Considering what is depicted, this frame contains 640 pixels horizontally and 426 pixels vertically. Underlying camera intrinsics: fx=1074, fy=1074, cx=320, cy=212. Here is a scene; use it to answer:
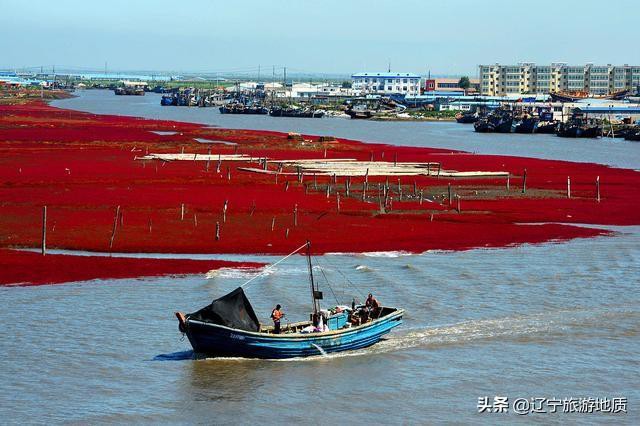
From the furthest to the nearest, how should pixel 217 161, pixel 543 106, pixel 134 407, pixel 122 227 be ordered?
1. pixel 543 106
2. pixel 217 161
3. pixel 122 227
4. pixel 134 407

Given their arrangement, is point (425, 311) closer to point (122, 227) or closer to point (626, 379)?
point (626, 379)

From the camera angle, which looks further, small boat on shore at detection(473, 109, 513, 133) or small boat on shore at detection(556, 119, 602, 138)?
small boat on shore at detection(473, 109, 513, 133)

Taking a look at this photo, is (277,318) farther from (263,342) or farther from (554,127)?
(554,127)

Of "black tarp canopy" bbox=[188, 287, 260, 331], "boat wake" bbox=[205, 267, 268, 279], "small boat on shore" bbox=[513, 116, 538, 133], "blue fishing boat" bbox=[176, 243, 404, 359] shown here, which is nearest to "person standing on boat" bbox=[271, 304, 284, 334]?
"blue fishing boat" bbox=[176, 243, 404, 359]

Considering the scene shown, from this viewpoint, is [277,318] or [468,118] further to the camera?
[468,118]

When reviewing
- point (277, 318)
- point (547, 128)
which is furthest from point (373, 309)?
point (547, 128)

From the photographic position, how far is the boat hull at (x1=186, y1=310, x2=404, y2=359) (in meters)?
27.4

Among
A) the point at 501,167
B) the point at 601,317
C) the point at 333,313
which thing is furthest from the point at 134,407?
the point at 501,167

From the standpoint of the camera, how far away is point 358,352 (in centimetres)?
2962

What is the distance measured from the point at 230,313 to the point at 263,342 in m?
1.13

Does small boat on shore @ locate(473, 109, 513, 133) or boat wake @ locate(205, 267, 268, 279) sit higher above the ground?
small boat on shore @ locate(473, 109, 513, 133)

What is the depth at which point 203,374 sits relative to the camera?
27203 millimetres

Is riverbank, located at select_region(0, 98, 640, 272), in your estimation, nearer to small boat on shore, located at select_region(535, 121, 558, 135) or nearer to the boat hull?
the boat hull

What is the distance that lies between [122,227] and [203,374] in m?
21.4
